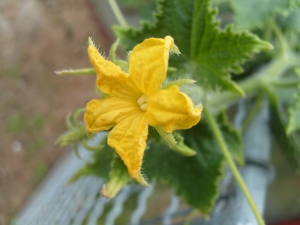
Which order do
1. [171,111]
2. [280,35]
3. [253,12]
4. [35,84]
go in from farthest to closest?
[35,84], [280,35], [253,12], [171,111]

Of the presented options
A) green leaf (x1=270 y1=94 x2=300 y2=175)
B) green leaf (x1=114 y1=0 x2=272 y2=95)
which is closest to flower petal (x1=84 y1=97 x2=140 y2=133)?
green leaf (x1=114 y1=0 x2=272 y2=95)

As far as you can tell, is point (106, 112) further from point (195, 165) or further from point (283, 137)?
point (283, 137)

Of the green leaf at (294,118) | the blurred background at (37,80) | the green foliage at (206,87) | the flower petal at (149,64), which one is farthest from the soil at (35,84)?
the flower petal at (149,64)

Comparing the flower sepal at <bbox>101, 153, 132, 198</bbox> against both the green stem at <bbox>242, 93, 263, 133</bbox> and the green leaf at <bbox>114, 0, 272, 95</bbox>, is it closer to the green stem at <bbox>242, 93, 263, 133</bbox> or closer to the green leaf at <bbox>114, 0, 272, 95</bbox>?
the green leaf at <bbox>114, 0, 272, 95</bbox>

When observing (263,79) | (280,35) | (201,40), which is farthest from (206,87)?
(280,35)

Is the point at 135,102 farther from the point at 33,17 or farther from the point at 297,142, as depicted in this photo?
the point at 33,17
